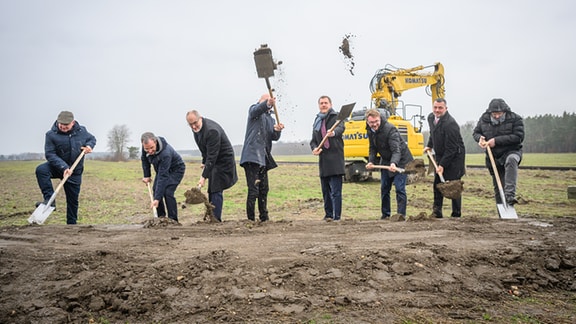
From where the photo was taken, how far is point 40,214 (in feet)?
19.1

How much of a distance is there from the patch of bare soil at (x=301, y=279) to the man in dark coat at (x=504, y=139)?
A: 142 centimetres

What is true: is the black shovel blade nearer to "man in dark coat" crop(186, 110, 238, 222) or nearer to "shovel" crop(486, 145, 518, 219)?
"man in dark coat" crop(186, 110, 238, 222)

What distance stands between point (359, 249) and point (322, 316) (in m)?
1.13

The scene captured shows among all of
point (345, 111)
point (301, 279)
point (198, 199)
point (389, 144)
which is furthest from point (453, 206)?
point (198, 199)

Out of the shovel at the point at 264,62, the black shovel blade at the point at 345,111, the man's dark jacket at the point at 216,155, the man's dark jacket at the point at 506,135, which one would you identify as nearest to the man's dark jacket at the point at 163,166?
the man's dark jacket at the point at 216,155

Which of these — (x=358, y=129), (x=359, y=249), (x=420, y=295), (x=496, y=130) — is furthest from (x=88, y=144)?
(x=358, y=129)

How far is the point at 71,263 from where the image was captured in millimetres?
3582

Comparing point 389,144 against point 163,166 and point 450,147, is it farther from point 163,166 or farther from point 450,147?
point 163,166

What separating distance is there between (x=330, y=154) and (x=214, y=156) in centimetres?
179

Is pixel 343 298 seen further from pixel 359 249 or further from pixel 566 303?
pixel 566 303

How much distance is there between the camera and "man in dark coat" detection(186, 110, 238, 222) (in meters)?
5.68

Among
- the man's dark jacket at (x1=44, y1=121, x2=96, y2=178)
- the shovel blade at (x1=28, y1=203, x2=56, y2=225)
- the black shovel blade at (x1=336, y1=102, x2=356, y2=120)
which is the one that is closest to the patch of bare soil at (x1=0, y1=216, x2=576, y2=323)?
the shovel blade at (x1=28, y1=203, x2=56, y2=225)

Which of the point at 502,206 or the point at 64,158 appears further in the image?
the point at 64,158

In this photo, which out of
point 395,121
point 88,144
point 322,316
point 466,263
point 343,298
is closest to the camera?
point 322,316
